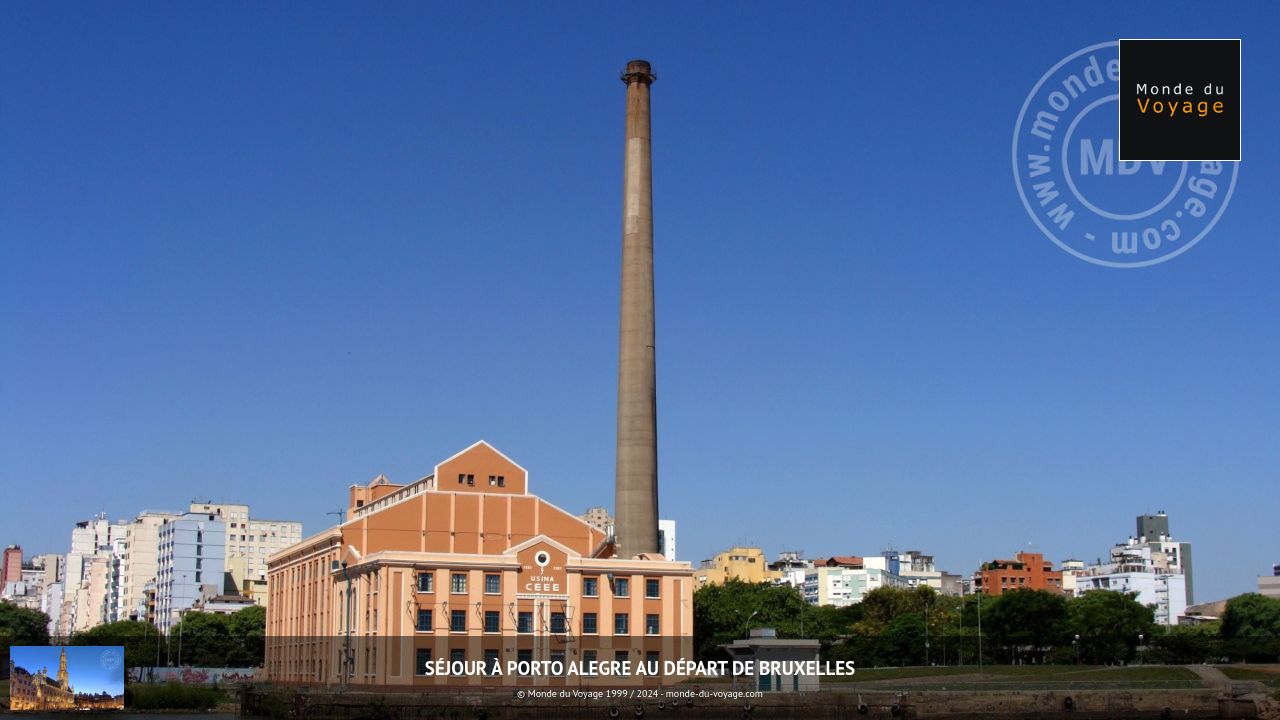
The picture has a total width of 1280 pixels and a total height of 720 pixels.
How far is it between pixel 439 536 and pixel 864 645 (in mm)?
45824

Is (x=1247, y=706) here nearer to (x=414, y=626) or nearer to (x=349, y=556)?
(x=414, y=626)

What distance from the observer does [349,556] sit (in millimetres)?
84250

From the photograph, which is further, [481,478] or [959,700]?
[481,478]

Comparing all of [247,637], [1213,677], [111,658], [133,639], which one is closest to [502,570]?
[111,658]

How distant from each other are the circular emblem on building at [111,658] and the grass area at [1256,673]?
54849mm

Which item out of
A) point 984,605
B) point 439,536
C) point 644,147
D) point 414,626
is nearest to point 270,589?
point 439,536

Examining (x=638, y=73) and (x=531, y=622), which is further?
(x=638, y=73)

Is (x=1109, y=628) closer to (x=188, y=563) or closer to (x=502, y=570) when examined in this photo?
(x=502, y=570)

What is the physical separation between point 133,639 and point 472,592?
74.9 metres

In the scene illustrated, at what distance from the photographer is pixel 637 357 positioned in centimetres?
8975

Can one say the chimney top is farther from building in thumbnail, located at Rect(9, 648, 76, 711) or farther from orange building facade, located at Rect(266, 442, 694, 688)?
building in thumbnail, located at Rect(9, 648, 76, 711)

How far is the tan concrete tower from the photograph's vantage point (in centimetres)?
8831

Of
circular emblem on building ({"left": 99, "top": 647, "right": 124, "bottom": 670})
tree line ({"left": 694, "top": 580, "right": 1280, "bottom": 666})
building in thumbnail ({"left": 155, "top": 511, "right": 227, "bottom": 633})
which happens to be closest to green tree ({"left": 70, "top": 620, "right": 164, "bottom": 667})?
building in thumbnail ({"left": 155, "top": 511, "right": 227, "bottom": 633})

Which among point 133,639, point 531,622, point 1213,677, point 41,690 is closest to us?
point 1213,677
